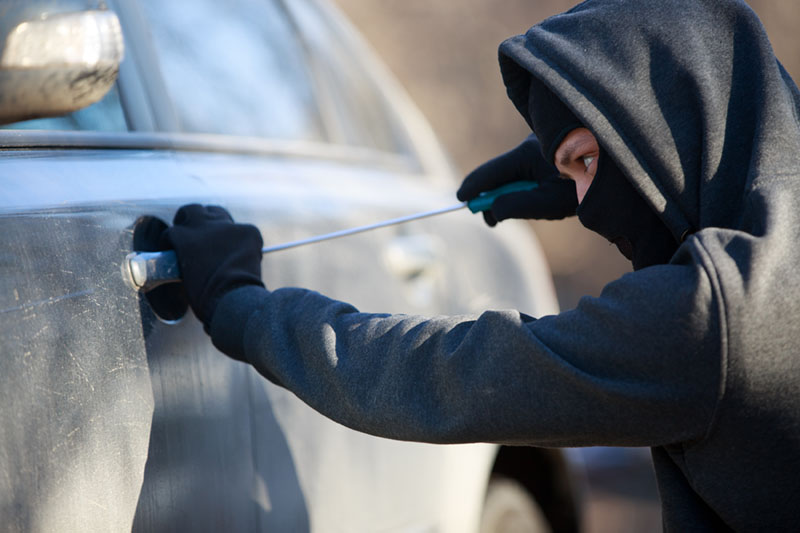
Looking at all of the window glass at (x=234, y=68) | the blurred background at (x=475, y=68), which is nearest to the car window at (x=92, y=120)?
the window glass at (x=234, y=68)

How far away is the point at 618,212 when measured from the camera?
4.71 ft

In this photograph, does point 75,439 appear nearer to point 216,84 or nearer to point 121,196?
point 121,196

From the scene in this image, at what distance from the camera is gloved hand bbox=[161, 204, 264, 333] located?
154 centimetres

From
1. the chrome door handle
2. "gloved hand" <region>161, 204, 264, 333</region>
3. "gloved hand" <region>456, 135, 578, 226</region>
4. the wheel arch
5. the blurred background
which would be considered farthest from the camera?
the blurred background

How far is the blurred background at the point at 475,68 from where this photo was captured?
1171 cm

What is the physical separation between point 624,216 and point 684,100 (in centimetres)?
19

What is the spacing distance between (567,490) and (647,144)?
197 centimetres

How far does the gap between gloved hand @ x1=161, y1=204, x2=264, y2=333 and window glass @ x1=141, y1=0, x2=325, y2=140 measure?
1.32 ft

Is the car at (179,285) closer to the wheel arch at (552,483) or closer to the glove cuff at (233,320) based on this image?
the glove cuff at (233,320)

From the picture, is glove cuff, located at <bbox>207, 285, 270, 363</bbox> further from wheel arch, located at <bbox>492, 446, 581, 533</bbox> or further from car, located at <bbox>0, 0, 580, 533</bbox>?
wheel arch, located at <bbox>492, 446, 581, 533</bbox>

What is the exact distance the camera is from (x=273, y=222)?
1.84 metres

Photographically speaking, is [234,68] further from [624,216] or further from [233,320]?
[624,216]

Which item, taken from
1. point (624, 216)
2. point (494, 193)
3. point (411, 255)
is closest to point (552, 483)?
point (411, 255)

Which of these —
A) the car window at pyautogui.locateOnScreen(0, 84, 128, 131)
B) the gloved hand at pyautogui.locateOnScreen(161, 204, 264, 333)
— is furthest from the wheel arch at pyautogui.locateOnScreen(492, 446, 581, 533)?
the car window at pyautogui.locateOnScreen(0, 84, 128, 131)
